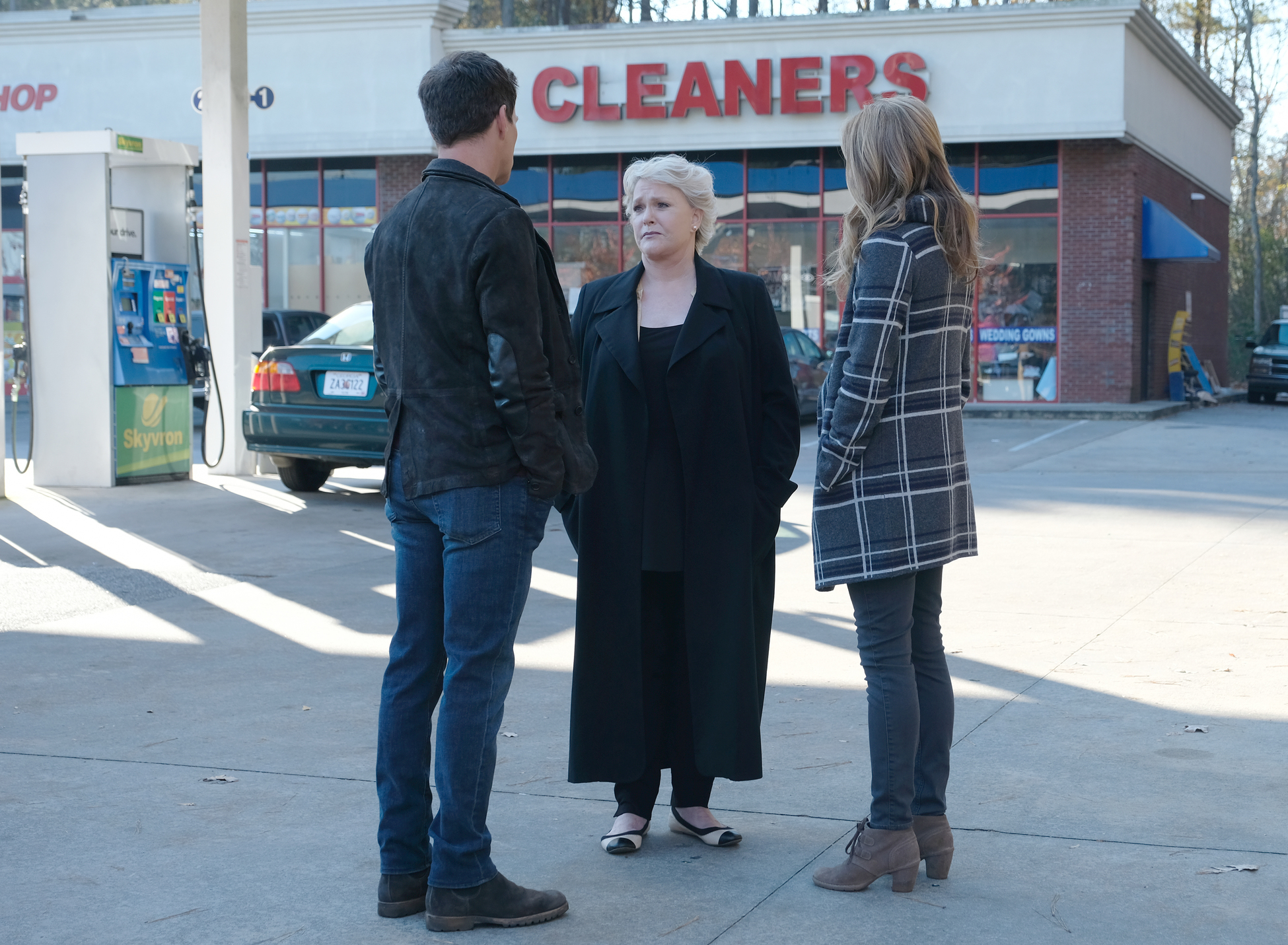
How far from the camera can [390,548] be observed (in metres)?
9.30

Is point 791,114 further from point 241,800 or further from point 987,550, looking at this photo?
point 241,800

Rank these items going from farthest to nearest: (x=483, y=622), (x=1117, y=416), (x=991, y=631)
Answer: (x=1117, y=416)
(x=991, y=631)
(x=483, y=622)

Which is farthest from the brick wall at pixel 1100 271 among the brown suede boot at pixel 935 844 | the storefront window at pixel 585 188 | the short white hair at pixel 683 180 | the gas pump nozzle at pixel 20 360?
the brown suede boot at pixel 935 844

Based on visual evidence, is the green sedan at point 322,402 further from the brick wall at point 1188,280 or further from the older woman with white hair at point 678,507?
the brick wall at point 1188,280

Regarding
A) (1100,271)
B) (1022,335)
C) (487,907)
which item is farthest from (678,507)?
(1100,271)

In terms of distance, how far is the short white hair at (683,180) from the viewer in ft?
13.0

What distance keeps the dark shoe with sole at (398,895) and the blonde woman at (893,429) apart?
0.99 meters

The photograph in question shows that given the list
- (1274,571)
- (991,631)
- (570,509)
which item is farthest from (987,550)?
(570,509)

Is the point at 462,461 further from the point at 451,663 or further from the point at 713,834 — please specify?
the point at 713,834

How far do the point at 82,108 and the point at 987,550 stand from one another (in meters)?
22.5

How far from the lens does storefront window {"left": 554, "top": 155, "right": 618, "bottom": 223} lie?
2559cm

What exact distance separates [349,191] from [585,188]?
4280mm

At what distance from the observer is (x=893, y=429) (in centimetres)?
364

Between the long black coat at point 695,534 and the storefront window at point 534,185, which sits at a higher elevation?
the storefront window at point 534,185
